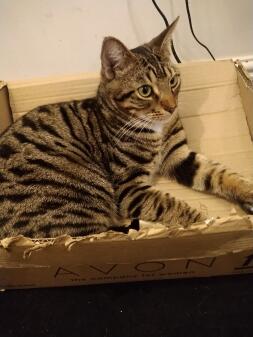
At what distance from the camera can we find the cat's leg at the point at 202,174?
1115 millimetres

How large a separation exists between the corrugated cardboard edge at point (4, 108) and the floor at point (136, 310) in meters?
0.59

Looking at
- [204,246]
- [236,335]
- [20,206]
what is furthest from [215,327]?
[20,206]

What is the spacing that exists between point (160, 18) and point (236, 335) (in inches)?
42.1

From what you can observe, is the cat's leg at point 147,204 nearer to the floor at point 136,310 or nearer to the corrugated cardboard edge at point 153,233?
the floor at point 136,310

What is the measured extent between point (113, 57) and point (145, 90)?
0.40ft

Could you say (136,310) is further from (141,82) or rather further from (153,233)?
(141,82)

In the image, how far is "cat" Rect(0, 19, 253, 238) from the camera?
95cm

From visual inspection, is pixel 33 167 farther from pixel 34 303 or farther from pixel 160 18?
pixel 160 18

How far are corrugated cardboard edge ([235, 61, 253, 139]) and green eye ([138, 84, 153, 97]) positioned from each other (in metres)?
0.31

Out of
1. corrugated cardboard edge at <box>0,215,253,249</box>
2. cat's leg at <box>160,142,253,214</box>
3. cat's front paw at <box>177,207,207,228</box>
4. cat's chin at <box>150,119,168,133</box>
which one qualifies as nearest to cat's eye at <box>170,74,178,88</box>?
cat's chin at <box>150,119,168,133</box>

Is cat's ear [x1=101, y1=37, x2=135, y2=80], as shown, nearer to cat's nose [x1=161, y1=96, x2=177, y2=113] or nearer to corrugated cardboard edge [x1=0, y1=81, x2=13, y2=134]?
cat's nose [x1=161, y1=96, x2=177, y2=113]

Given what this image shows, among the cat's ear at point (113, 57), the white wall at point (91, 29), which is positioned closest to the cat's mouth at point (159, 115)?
the cat's ear at point (113, 57)

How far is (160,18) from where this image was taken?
1341 mm

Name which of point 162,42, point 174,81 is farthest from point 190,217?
point 162,42
